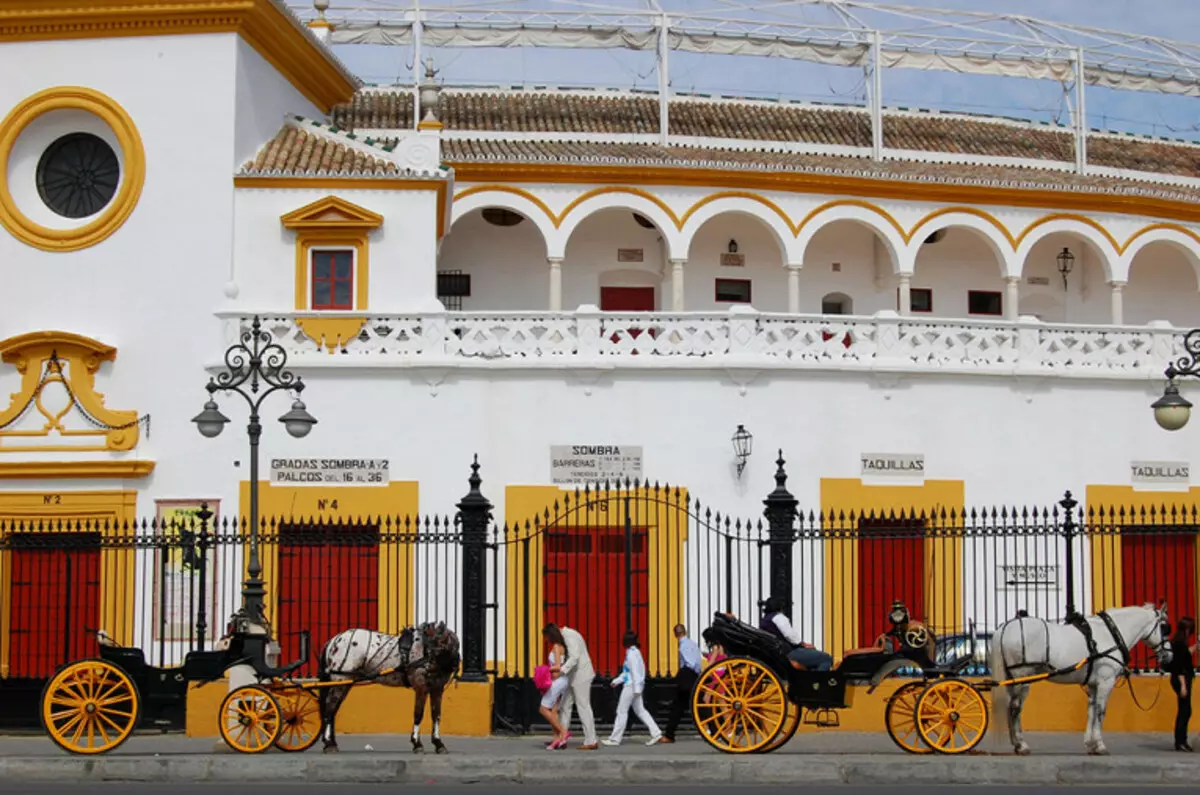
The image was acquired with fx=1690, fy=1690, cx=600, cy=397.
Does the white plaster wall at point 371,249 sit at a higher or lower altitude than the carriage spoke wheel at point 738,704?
higher

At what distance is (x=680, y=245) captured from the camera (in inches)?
1120

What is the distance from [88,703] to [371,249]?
10062mm

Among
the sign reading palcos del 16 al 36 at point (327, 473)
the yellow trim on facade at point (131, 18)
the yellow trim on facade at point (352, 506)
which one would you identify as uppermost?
the yellow trim on facade at point (131, 18)

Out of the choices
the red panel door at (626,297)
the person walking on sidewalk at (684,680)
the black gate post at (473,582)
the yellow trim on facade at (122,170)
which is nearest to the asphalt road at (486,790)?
the person walking on sidewalk at (684,680)

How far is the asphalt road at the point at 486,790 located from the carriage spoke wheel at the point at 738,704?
1.07m

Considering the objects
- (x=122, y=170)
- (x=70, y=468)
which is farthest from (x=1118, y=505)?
(x=122, y=170)

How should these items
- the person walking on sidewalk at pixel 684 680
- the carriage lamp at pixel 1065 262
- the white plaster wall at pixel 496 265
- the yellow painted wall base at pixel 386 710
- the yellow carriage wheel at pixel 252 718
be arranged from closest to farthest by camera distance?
the yellow carriage wheel at pixel 252 718 < the person walking on sidewalk at pixel 684 680 < the yellow painted wall base at pixel 386 710 < the white plaster wall at pixel 496 265 < the carriage lamp at pixel 1065 262

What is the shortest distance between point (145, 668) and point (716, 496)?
910 centimetres

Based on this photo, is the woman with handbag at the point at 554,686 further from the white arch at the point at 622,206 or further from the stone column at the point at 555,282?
the white arch at the point at 622,206

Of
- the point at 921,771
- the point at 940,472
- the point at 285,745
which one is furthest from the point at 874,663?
the point at 940,472

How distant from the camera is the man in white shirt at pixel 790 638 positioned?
1577 centimetres

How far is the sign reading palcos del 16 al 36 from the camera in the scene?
2297cm

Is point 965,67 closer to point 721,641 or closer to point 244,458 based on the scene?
point 244,458

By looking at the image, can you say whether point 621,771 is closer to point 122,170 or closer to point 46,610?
point 46,610
